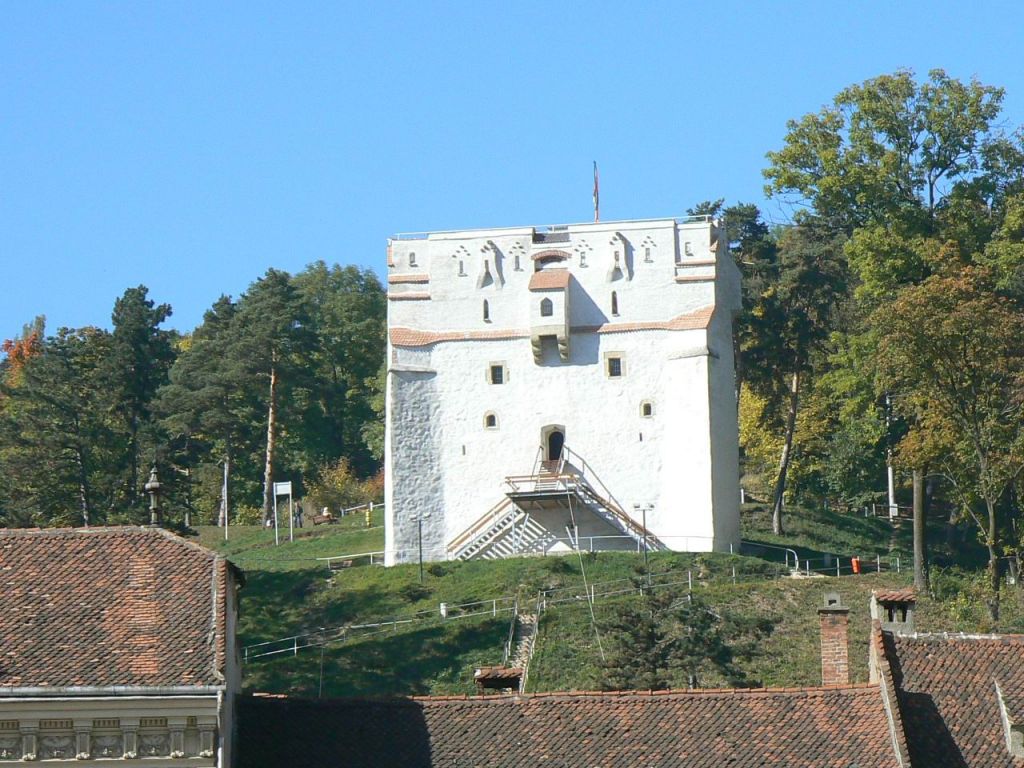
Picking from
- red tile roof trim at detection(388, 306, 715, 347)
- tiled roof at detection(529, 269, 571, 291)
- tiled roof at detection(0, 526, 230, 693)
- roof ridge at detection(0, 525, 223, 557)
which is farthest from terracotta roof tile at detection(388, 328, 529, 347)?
tiled roof at detection(0, 526, 230, 693)

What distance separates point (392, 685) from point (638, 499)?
62.1 ft

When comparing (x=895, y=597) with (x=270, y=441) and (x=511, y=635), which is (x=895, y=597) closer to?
(x=511, y=635)

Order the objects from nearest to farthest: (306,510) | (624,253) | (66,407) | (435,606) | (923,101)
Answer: (435,606), (923,101), (624,253), (66,407), (306,510)

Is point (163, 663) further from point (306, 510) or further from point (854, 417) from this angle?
point (306, 510)

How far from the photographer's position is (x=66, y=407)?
94625 millimetres

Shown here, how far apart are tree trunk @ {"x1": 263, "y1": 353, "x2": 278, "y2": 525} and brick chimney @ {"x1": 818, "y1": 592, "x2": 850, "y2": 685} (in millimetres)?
61280

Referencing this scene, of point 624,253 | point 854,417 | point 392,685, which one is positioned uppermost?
point 624,253

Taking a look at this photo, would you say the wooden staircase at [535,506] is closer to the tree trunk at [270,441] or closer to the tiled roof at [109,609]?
the tree trunk at [270,441]

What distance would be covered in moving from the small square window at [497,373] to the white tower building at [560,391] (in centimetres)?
5

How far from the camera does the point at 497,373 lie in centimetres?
8769

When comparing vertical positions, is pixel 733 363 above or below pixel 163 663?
above

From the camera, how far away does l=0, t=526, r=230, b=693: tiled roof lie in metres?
39.8

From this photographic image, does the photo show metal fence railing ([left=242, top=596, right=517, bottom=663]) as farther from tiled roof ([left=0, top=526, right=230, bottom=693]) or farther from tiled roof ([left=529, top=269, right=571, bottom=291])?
tiled roof ([left=0, top=526, right=230, bottom=693])

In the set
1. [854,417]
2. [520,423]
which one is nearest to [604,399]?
[520,423]
